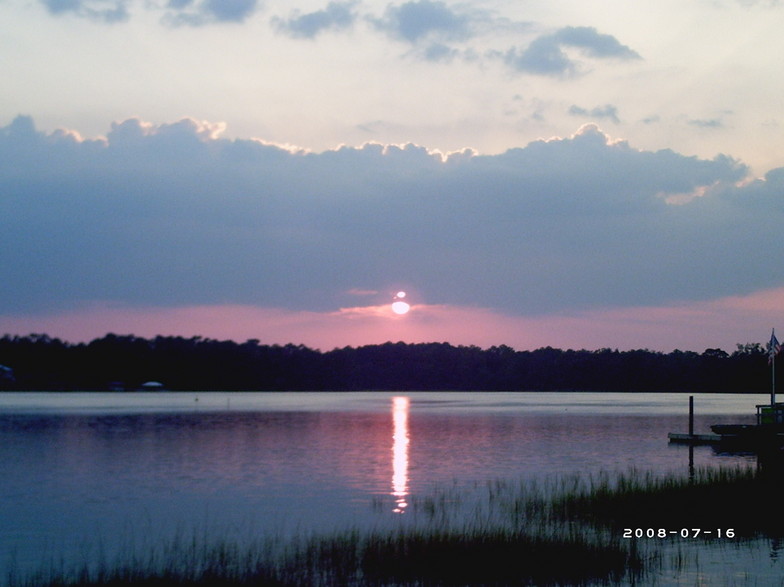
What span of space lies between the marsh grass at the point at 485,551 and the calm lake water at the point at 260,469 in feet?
6.19

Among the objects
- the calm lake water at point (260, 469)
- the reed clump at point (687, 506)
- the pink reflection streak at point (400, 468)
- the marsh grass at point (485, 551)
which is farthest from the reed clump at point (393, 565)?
the pink reflection streak at point (400, 468)

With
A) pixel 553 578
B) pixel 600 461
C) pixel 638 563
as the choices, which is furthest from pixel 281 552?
pixel 600 461

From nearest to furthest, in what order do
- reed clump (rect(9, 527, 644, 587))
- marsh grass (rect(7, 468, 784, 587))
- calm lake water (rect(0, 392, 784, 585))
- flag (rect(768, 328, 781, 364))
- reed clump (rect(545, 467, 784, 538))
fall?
reed clump (rect(9, 527, 644, 587))
marsh grass (rect(7, 468, 784, 587))
reed clump (rect(545, 467, 784, 538))
calm lake water (rect(0, 392, 784, 585))
flag (rect(768, 328, 781, 364))

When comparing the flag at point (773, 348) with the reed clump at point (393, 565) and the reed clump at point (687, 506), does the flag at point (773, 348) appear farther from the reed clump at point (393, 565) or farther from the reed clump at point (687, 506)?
the reed clump at point (393, 565)

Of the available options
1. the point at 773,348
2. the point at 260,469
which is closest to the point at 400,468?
the point at 260,469

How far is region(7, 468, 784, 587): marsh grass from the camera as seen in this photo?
18.6 meters

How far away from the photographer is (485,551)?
801 inches

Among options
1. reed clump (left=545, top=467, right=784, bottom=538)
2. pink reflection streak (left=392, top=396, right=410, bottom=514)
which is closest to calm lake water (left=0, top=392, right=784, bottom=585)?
pink reflection streak (left=392, top=396, right=410, bottom=514)

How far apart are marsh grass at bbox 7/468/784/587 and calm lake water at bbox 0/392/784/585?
1.89 metres

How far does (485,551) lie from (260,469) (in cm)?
2555

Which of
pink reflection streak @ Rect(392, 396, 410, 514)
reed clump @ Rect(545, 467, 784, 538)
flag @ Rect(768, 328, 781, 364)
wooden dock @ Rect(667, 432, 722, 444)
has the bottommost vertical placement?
pink reflection streak @ Rect(392, 396, 410, 514)

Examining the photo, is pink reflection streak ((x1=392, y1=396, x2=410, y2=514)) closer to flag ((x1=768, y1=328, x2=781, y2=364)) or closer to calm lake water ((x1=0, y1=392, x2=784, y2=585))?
calm lake water ((x1=0, y1=392, x2=784, y2=585))

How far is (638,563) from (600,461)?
2772 centimetres

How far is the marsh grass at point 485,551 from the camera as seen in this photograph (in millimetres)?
18578
